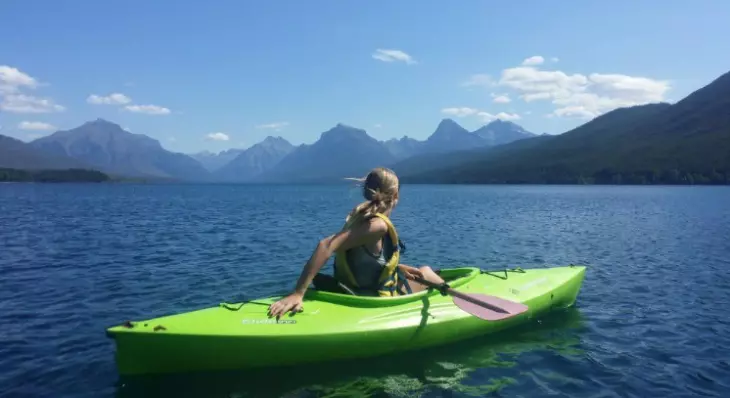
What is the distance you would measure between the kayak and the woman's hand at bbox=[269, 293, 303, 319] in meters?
0.11

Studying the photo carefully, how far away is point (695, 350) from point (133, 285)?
1549 cm

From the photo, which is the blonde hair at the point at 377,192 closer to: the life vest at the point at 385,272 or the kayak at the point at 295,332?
the life vest at the point at 385,272

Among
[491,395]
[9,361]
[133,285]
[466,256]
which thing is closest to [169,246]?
[133,285]

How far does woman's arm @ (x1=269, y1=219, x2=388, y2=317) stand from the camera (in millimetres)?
7754

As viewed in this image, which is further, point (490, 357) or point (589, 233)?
point (589, 233)

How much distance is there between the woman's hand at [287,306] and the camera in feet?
27.0

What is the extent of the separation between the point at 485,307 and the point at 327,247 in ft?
11.9

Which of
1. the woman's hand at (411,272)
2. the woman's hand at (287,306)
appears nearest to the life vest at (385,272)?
the woman's hand at (411,272)

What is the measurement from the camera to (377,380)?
830 centimetres

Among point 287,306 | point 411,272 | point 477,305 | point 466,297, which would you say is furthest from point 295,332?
point 477,305

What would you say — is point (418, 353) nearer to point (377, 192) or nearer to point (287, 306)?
point (287, 306)

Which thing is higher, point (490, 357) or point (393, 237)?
point (393, 237)

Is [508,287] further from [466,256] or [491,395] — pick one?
[466,256]

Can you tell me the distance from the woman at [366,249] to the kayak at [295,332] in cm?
30
